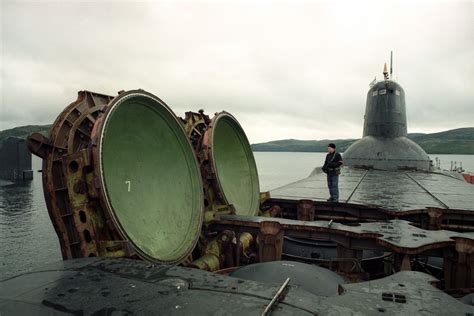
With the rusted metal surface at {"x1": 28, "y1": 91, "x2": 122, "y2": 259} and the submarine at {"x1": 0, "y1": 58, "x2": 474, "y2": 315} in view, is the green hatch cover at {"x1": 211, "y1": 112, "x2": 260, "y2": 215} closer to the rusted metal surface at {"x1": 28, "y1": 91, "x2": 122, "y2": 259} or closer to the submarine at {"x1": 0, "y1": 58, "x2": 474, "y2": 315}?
the submarine at {"x1": 0, "y1": 58, "x2": 474, "y2": 315}

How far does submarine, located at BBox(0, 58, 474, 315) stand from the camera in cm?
312

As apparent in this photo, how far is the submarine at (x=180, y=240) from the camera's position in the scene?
3.12m

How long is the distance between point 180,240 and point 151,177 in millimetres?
1296

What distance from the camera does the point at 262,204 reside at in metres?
10.6

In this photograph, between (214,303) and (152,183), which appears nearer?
(214,303)

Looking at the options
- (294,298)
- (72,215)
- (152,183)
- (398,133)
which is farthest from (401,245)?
(398,133)

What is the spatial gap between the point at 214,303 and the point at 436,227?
7.74m

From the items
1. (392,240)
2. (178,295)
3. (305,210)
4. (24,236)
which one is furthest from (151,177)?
(24,236)

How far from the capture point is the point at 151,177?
6148mm

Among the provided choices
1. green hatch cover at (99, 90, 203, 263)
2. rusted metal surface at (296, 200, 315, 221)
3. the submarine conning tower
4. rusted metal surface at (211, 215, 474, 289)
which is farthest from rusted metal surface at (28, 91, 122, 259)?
the submarine conning tower

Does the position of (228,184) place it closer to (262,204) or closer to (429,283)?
(262,204)

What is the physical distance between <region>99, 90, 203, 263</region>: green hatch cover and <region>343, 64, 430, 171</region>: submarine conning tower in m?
22.4

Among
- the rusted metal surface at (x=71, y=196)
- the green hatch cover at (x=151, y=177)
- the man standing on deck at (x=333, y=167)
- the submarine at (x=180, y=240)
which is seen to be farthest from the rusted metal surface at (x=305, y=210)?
the rusted metal surface at (x=71, y=196)

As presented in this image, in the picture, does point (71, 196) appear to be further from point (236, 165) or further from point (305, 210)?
point (305, 210)
